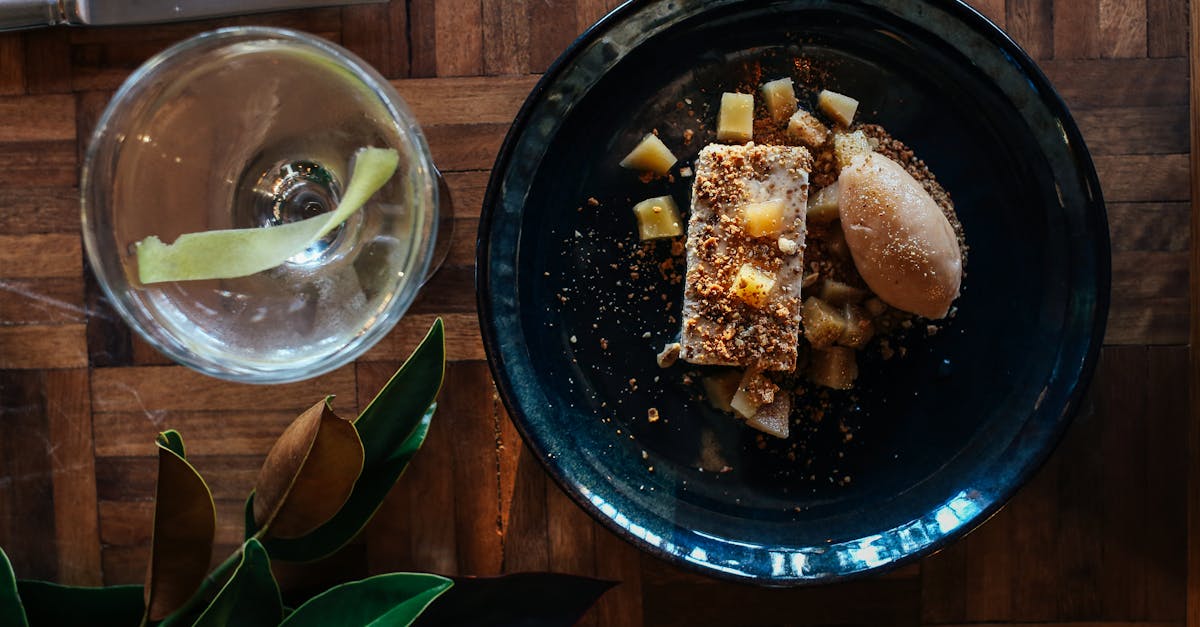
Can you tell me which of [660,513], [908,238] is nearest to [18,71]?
[660,513]

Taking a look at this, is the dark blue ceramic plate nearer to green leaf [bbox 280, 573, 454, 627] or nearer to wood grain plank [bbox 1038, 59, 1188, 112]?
wood grain plank [bbox 1038, 59, 1188, 112]

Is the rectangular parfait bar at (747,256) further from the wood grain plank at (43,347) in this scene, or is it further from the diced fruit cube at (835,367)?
the wood grain plank at (43,347)

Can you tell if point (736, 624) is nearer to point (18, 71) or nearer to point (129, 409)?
point (129, 409)

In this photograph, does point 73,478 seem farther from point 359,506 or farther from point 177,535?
point 359,506

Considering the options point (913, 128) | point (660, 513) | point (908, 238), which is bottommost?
point (660, 513)

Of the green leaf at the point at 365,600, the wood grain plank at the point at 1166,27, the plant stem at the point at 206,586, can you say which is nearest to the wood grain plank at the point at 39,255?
the plant stem at the point at 206,586
